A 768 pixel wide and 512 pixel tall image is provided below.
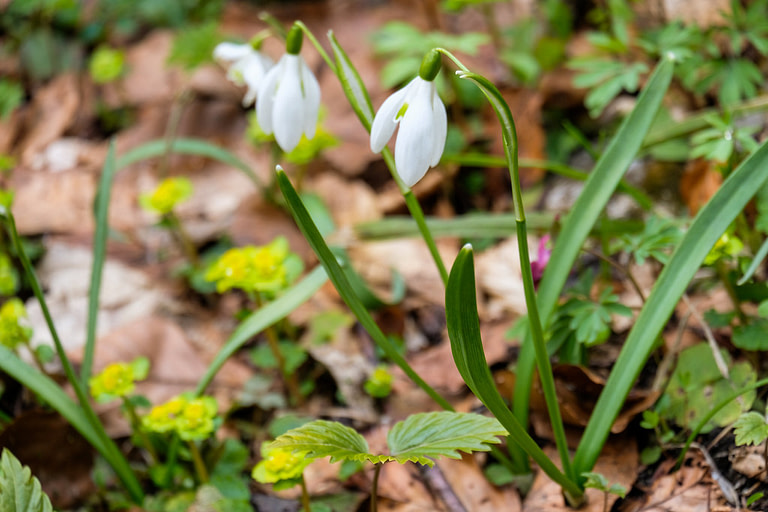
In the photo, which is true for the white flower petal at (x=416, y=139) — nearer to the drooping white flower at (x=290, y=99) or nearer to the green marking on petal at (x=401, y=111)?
the green marking on petal at (x=401, y=111)

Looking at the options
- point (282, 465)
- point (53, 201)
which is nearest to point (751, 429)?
point (282, 465)

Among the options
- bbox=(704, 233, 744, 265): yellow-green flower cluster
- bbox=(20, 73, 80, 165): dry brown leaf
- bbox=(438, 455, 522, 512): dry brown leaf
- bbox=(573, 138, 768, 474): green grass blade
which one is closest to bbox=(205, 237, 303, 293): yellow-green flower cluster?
bbox=(438, 455, 522, 512): dry brown leaf

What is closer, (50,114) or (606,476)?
(606,476)

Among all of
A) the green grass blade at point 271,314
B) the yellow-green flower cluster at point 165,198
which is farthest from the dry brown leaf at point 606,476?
the yellow-green flower cluster at point 165,198

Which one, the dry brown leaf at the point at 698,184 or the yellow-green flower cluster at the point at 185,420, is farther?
the dry brown leaf at the point at 698,184

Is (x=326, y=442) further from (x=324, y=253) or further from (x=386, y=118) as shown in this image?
(x=386, y=118)

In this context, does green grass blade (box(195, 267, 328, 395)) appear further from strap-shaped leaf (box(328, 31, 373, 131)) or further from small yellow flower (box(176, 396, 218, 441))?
strap-shaped leaf (box(328, 31, 373, 131))
